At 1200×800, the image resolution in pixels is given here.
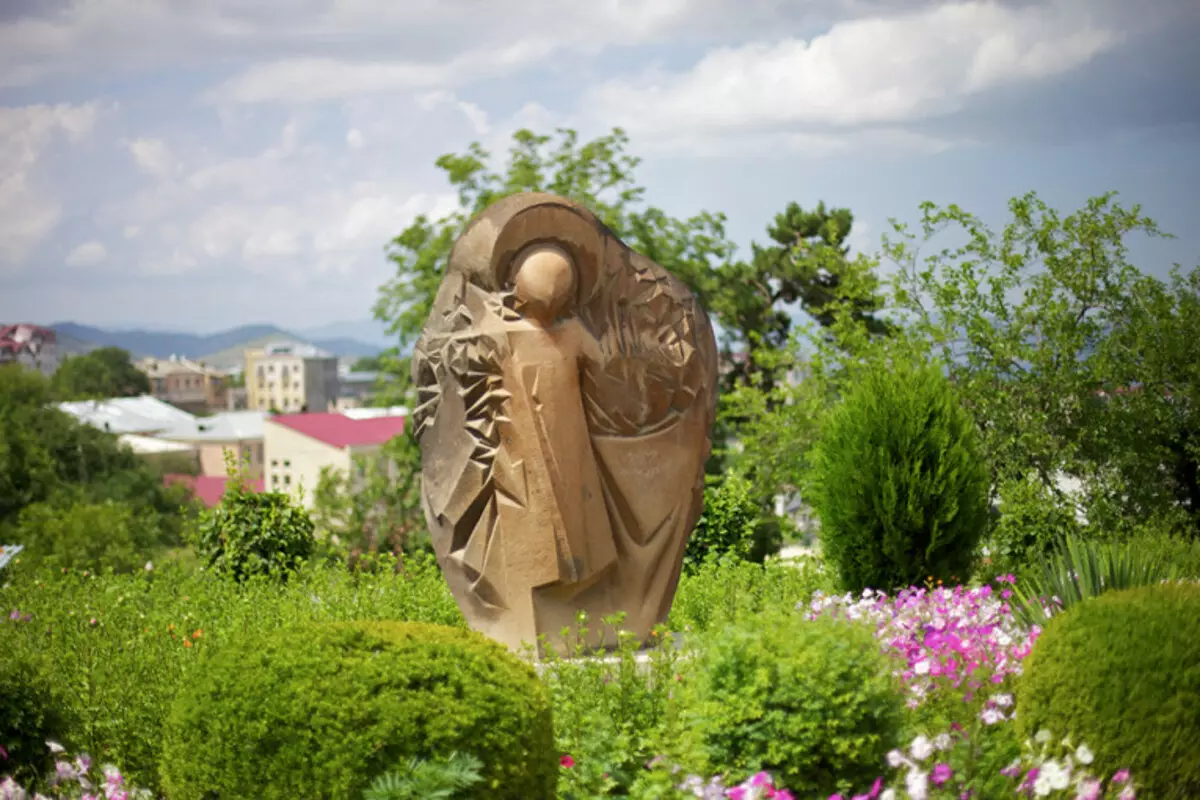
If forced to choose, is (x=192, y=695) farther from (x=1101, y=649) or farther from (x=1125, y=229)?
(x=1125, y=229)

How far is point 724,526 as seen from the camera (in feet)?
46.8

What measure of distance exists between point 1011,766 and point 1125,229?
11.7 metres

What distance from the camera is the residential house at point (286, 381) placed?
148m

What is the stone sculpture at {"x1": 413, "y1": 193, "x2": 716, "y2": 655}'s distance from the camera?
947 centimetres

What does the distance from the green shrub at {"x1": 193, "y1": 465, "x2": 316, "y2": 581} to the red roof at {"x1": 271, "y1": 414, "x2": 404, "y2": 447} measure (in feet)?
115

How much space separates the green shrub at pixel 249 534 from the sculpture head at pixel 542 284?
6.04 metres

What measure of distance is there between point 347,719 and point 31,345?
86.7 metres

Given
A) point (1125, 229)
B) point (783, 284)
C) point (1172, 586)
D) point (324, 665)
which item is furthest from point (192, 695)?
point (783, 284)

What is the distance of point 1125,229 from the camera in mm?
16047

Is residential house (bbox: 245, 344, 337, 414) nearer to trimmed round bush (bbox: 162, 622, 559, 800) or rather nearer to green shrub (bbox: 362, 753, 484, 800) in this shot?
trimmed round bush (bbox: 162, 622, 559, 800)

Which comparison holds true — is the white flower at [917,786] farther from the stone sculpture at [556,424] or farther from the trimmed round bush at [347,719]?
the stone sculpture at [556,424]

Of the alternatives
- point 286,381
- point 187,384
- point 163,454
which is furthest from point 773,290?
point 286,381

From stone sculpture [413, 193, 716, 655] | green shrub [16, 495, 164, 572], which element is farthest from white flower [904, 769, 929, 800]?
green shrub [16, 495, 164, 572]

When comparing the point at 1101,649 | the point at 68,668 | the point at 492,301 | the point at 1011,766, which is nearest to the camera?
the point at 1011,766
